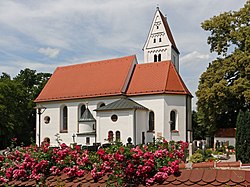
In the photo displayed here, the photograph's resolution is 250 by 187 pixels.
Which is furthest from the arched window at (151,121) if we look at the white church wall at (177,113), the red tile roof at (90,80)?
the red tile roof at (90,80)

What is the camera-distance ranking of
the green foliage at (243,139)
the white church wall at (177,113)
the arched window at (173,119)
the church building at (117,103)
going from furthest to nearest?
the arched window at (173,119), the white church wall at (177,113), the church building at (117,103), the green foliage at (243,139)

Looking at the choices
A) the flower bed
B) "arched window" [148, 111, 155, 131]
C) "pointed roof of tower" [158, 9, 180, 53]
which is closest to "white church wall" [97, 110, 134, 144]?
"arched window" [148, 111, 155, 131]

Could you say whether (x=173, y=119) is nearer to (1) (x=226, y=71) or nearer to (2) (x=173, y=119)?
(2) (x=173, y=119)

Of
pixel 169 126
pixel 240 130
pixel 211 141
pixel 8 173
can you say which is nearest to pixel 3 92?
pixel 169 126

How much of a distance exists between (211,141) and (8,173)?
35.3 metres

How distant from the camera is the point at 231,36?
101 ft

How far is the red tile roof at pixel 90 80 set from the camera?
38006mm

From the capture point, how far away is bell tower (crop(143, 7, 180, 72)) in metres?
53.3

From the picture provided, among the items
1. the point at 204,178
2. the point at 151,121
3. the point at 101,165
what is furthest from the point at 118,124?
the point at 204,178

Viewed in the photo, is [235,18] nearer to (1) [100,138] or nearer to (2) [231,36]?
(2) [231,36]

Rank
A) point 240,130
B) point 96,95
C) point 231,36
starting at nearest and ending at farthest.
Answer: point 240,130, point 231,36, point 96,95

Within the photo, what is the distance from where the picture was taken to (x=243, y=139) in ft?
64.7

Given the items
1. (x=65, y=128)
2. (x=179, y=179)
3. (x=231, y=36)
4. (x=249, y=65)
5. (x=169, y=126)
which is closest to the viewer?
(x=179, y=179)

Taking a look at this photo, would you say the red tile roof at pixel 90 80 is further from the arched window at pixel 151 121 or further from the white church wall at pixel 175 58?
the white church wall at pixel 175 58
